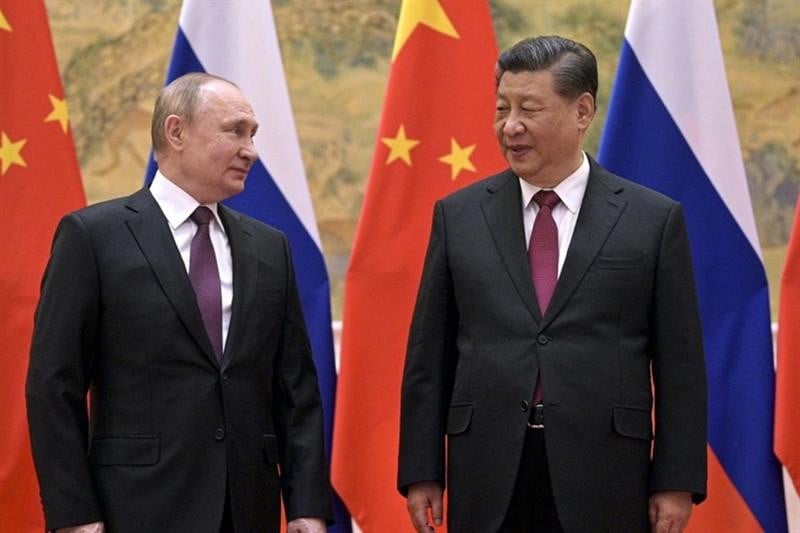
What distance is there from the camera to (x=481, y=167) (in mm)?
4566

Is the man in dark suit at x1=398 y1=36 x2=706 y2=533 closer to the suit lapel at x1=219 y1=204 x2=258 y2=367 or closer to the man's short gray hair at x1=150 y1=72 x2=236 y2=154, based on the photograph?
the suit lapel at x1=219 y1=204 x2=258 y2=367

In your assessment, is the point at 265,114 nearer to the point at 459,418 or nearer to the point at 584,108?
the point at 584,108

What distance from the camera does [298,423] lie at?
3363 millimetres

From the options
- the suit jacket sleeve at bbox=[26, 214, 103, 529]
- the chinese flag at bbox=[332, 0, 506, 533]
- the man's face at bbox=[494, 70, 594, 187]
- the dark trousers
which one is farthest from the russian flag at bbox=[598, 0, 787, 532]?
the suit jacket sleeve at bbox=[26, 214, 103, 529]

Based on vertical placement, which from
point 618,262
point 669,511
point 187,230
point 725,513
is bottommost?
point 725,513

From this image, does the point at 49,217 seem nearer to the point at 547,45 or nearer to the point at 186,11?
the point at 186,11

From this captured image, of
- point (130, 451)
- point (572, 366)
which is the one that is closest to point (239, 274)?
point (130, 451)

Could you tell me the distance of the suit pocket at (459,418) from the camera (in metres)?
3.23

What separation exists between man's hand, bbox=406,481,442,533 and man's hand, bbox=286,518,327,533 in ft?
0.76

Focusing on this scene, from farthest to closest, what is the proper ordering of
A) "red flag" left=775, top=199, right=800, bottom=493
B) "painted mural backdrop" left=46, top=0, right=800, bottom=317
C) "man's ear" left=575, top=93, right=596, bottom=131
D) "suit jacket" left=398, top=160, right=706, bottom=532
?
"painted mural backdrop" left=46, top=0, right=800, bottom=317 < "red flag" left=775, top=199, right=800, bottom=493 < "man's ear" left=575, top=93, right=596, bottom=131 < "suit jacket" left=398, top=160, right=706, bottom=532

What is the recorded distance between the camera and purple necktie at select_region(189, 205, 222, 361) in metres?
3.22

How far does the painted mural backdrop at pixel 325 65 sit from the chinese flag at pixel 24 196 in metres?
0.99

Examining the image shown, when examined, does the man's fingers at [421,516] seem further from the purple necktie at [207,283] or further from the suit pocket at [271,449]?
the purple necktie at [207,283]

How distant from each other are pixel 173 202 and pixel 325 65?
2519 mm
